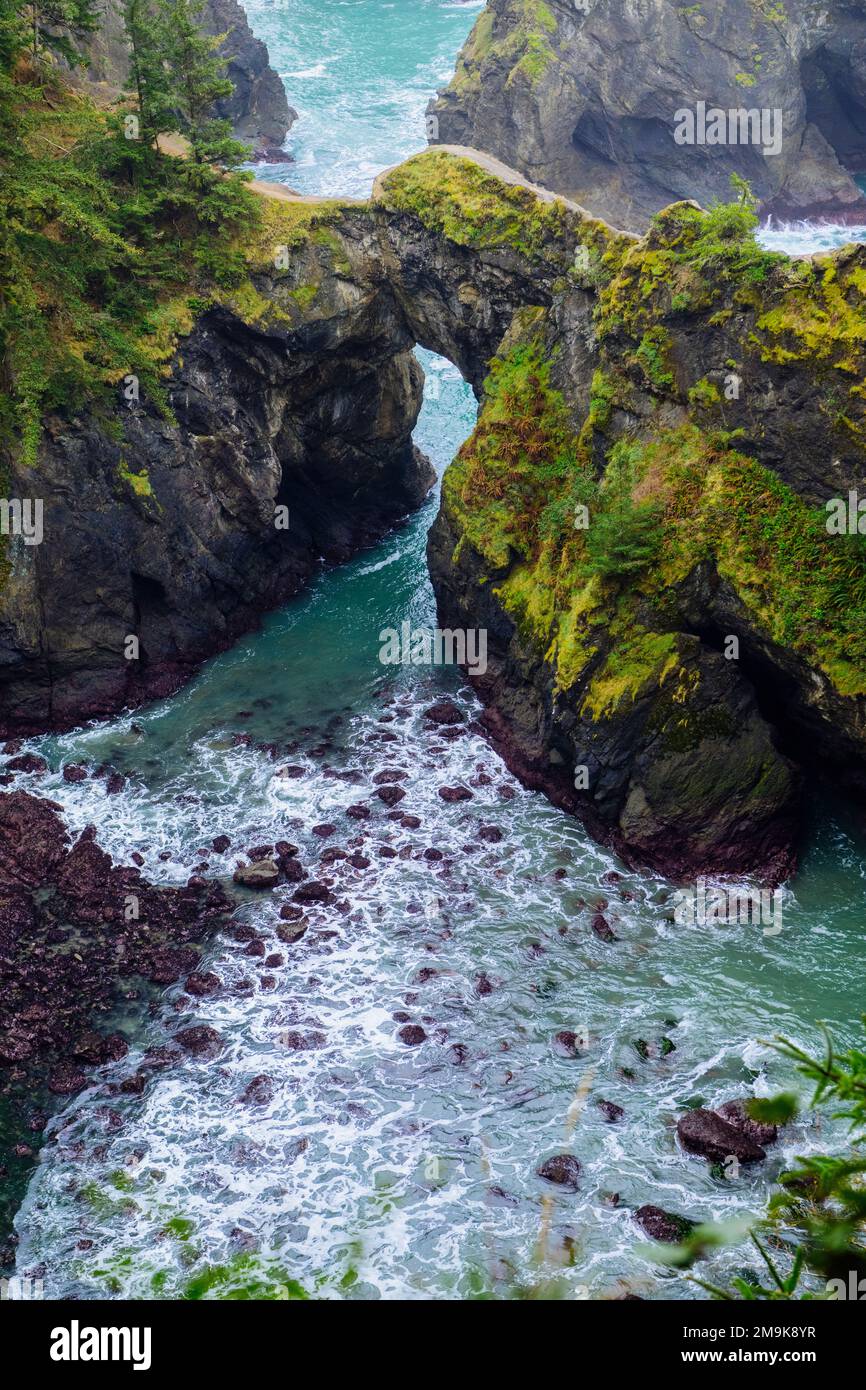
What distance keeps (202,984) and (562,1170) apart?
7.61 meters

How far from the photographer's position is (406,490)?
38938 mm

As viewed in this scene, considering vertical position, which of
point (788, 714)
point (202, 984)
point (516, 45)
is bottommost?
point (202, 984)

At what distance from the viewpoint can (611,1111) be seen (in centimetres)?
1830

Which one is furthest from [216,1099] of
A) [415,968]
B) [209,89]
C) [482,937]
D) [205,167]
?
[209,89]

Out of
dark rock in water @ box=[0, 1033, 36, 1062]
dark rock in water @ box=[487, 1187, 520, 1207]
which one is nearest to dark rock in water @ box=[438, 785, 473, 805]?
dark rock in water @ box=[487, 1187, 520, 1207]

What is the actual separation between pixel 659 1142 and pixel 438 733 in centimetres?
1240

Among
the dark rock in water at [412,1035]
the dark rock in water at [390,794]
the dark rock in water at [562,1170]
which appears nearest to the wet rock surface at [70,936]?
the dark rock in water at [412,1035]

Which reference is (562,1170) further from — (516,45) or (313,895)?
(516,45)

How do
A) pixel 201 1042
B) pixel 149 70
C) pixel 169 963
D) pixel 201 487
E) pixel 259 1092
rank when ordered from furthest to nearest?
1. pixel 201 487
2. pixel 149 70
3. pixel 169 963
4. pixel 201 1042
5. pixel 259 1092

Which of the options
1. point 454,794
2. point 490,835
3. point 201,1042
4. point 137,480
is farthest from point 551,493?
point 201,1042

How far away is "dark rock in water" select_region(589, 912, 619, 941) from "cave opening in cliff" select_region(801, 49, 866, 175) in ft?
181

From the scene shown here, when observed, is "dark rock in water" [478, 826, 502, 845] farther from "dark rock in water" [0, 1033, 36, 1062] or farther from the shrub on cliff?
the shrub on cliff

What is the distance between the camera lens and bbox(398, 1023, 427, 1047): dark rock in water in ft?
65.3

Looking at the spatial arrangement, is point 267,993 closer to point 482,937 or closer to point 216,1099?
point 216,1099
